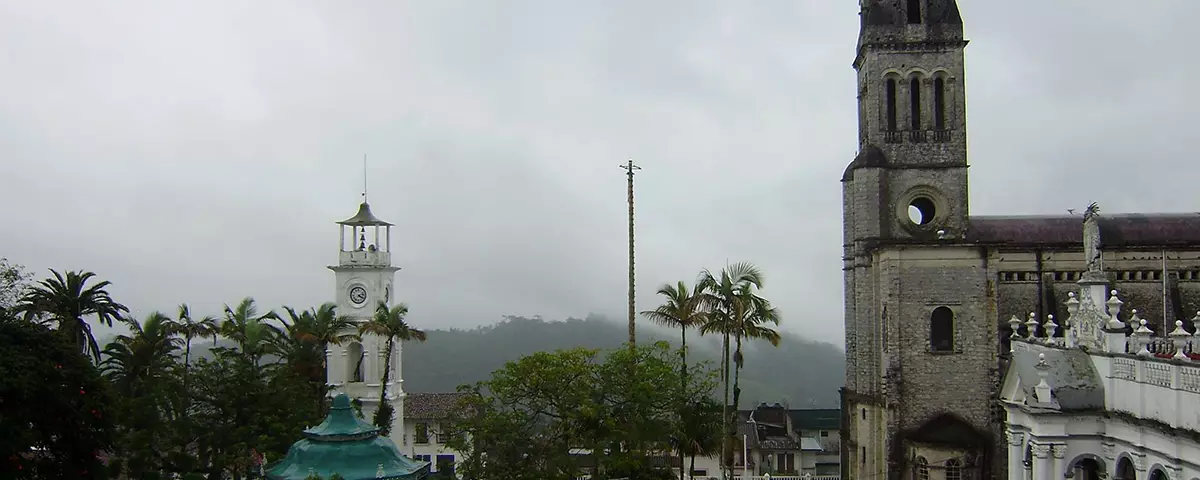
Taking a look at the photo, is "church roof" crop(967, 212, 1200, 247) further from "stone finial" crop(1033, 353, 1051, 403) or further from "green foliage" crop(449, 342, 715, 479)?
"green foliage" crop(449, 342, 715, 479)

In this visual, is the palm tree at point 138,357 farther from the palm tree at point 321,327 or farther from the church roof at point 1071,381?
the church roof at point 1071,381

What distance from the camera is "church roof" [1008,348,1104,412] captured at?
18906 mm

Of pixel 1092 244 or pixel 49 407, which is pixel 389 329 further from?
pixel 1092 244

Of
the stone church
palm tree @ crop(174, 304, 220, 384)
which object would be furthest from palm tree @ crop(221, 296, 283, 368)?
the stone church

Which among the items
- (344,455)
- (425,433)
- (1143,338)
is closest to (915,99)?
(1143,338)

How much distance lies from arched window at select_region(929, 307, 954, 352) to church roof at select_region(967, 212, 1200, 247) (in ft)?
9.07

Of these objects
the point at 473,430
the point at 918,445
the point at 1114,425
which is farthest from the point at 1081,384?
the point at 473,430

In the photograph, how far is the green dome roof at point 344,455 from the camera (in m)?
16.5

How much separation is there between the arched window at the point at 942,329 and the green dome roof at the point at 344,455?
20.5 metres

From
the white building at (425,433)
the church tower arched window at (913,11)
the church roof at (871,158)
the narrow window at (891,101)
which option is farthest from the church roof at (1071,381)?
the white building at (425,433)

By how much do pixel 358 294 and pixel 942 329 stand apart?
26190 millimetres

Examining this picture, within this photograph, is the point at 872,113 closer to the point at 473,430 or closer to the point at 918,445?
the point at 918,445

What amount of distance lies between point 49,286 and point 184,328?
8.19m

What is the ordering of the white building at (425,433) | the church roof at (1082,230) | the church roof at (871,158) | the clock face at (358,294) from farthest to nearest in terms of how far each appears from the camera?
the white building at (425,433)
the clock face at (358,294)
the church roof at (871,158)
the church roof at (1082,230)
